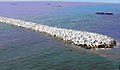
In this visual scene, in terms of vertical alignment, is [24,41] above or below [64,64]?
above

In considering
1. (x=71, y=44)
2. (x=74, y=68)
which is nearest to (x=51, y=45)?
(x=71, y=44)

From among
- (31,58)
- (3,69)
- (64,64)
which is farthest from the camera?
(31,58)

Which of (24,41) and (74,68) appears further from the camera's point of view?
(24,41)

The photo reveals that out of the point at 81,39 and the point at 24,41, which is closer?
the point at 81,39

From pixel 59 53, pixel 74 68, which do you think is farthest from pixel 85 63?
pixel 59 53

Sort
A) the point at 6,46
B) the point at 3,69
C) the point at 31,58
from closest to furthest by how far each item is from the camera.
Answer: the point at 3,69, the point at 31,58, the point at 6,46

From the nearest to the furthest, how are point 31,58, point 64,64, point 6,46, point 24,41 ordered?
1. point 64,64
2. point 31,58
3. point 6,46
4. point 24,41

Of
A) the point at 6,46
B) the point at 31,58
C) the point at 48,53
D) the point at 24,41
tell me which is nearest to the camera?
the point at 31,58

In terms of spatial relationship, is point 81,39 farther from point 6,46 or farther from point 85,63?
point 6,46

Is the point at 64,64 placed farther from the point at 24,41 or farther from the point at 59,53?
the point at 24,41
